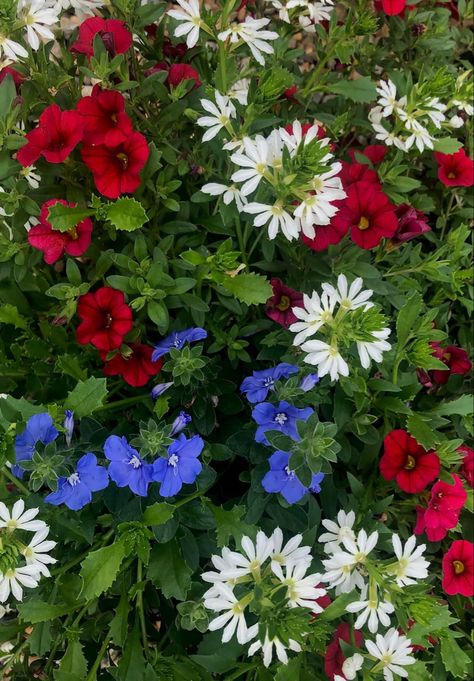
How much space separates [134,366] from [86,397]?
0.19 meters

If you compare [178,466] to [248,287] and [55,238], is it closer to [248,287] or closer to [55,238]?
[248,287]

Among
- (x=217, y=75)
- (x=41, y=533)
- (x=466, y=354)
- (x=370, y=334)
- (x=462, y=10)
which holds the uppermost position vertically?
(x=217, y=75)

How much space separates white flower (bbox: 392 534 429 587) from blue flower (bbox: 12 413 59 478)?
68 cm

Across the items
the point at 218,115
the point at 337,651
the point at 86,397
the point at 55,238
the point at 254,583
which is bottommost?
the point at 337,651

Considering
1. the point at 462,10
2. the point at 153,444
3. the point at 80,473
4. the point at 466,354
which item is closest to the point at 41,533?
the point at 80,473

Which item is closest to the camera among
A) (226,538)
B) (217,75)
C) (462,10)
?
(226,538)

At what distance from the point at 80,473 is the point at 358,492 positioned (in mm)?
641

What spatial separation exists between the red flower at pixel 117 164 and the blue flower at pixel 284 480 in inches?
24.7

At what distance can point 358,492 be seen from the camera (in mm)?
1460

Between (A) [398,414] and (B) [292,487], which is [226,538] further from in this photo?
(A) [398,414]

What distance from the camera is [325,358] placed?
1177mm

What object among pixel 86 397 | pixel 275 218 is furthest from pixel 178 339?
pixel 275 218

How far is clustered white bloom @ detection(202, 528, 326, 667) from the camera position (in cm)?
108

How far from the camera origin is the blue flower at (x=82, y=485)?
115cm
